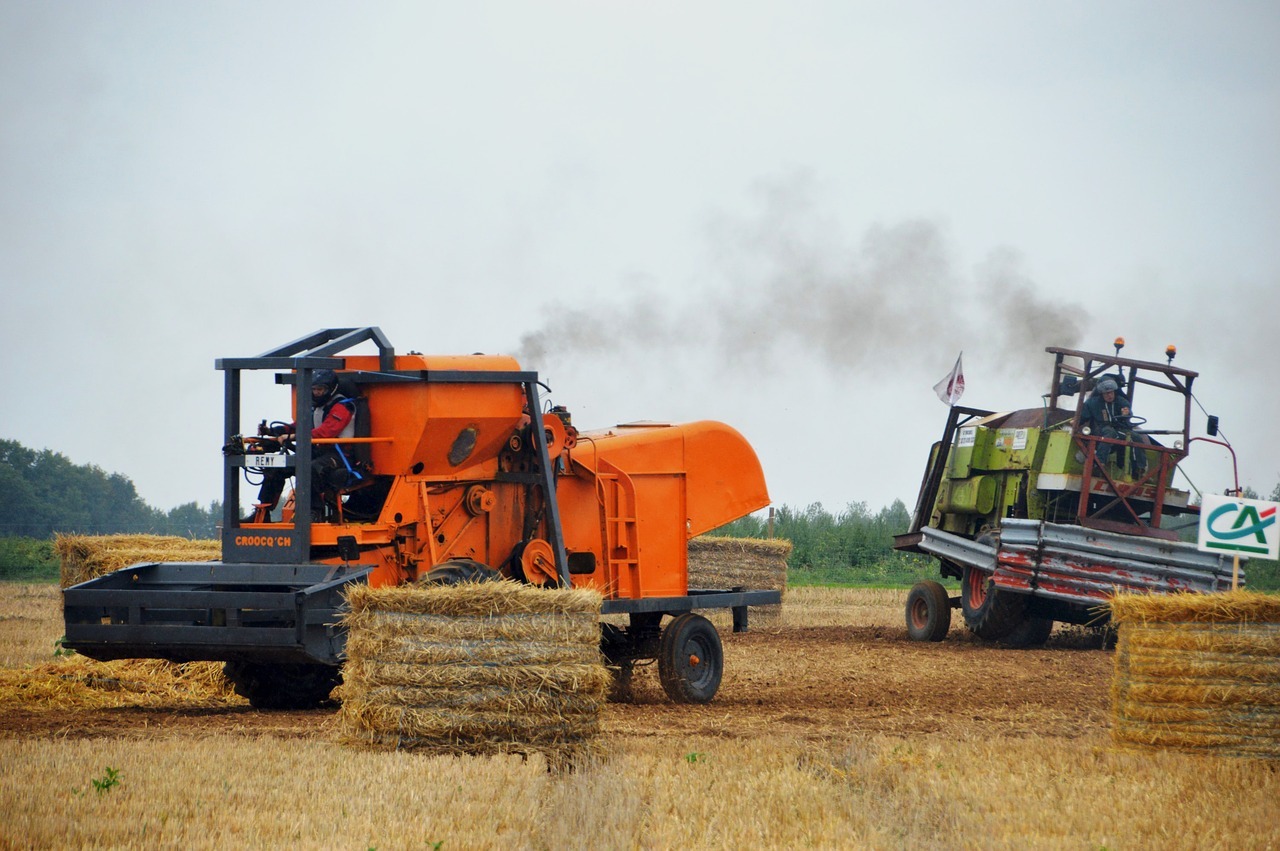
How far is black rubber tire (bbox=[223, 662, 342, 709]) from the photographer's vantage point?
11422 millimetres

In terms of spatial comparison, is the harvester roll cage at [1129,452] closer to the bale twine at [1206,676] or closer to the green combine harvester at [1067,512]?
the green combine harvester at [1067,512]

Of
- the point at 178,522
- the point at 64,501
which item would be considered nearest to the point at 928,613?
the point at 64,501

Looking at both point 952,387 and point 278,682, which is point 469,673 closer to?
point 278,682

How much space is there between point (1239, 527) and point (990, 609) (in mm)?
7992

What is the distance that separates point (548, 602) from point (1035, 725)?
4503mm

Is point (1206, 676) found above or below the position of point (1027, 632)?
above

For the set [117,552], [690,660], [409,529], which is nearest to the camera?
[409,529]

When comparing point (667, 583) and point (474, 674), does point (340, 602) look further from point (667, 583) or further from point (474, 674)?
point (667, 583)

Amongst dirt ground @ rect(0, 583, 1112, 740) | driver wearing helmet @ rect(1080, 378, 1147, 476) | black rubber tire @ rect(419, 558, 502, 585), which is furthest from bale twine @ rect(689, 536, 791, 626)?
black rubber tire @ rect(419, 558, 502, 585)

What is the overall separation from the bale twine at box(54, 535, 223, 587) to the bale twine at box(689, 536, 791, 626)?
8175mm

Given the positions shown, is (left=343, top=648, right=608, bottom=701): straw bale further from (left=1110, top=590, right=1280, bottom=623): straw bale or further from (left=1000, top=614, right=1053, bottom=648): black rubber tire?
(left=1000, top=614, right=1053, bottom=648): black rubber tire

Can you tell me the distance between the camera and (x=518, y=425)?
1182 centimetres

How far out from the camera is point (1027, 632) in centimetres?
1873

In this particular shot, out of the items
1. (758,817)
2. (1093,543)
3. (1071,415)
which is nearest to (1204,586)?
(1093,543)
